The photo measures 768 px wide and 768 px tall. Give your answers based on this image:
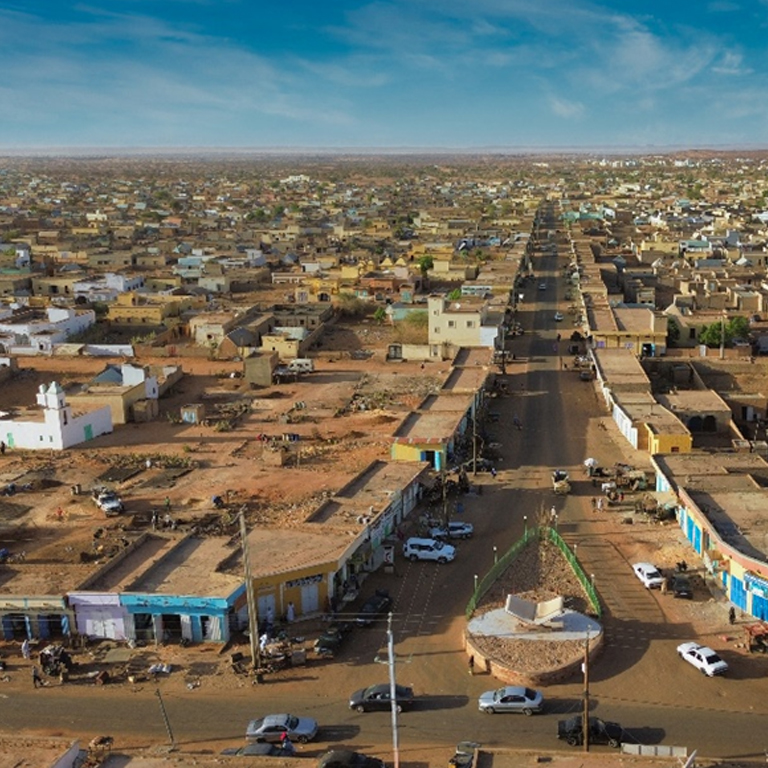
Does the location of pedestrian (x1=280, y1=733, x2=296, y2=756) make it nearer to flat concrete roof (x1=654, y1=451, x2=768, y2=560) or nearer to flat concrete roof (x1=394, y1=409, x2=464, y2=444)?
flat concrete roof (x1=654, y1=451, x2=768, y2=560)

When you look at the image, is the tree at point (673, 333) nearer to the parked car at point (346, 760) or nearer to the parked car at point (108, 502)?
the parked car at point (108, 502)

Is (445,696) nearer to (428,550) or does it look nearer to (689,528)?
(428,550)

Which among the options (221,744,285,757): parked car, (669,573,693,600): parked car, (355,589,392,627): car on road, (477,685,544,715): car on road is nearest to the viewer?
(221,744,285,757): parked car

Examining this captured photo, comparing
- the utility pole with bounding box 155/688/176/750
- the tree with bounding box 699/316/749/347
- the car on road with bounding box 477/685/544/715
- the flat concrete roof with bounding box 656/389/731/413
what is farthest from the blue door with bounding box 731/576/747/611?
the tree with bounding box 699/316/749/347

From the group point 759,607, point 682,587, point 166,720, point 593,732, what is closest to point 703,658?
point 759,607

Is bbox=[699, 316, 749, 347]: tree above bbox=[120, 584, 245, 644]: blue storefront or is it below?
above

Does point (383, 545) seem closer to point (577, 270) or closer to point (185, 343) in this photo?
point (185, 343)

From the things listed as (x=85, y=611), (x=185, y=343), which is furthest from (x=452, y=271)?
(x=85, y=611)
